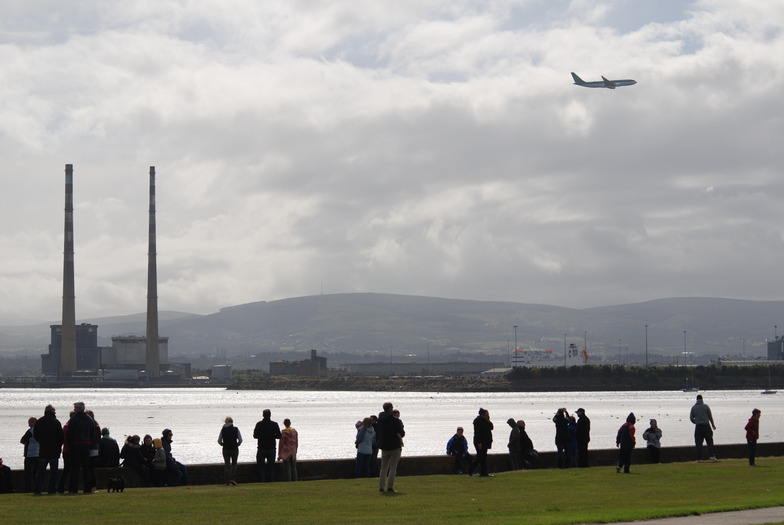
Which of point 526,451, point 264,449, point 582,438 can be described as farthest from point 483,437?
point 264,449

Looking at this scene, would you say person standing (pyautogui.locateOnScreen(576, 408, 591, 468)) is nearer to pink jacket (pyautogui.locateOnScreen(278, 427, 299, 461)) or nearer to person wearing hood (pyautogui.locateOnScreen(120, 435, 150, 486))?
pink jacket (pyautogui.locateOnScreen(278, 427, 299, 461))

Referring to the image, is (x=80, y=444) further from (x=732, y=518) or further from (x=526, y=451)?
(x=526, y=451)

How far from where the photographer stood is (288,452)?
27266 mm

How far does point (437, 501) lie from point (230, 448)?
598cm

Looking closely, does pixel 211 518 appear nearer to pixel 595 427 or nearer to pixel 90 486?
pixel 90 486

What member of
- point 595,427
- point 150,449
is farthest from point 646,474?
point 595,427

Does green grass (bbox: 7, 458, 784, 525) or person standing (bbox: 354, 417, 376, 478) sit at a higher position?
person standing (bbox: 354, 417, 376, 478)

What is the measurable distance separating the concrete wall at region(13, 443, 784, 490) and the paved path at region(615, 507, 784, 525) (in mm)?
9963

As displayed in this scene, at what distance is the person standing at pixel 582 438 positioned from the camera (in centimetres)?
3109

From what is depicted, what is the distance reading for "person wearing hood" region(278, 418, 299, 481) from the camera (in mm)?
27219

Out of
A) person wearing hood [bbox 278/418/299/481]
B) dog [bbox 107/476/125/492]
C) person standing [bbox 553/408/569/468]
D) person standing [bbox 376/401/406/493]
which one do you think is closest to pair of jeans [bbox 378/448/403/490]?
person standing [bbox 376/401/406/493]

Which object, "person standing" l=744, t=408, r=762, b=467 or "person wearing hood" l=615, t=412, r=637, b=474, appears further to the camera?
"person standing" l=744, t=408, r=762, b=467

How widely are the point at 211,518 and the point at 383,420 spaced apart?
5207 millimetres

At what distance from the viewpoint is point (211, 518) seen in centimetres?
1928
